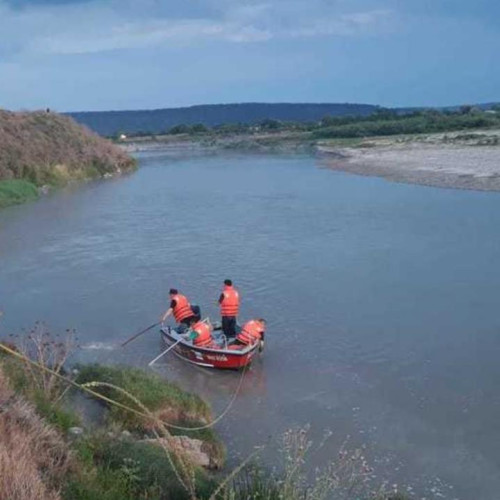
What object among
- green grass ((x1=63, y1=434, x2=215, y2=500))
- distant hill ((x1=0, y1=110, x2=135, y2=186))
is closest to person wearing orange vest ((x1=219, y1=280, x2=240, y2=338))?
green grass ((x1=63, y1=434, x2=215, y2=500))

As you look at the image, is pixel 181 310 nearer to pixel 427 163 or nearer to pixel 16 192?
pixel 16 192

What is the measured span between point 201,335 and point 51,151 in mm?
33504

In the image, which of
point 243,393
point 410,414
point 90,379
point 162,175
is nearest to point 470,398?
point 410,414

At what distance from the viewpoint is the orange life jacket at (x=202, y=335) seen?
43.2ft

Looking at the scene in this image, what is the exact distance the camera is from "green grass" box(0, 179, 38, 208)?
34500 mm

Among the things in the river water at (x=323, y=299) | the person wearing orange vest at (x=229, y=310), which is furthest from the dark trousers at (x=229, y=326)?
the river water at (x=323, y=299)

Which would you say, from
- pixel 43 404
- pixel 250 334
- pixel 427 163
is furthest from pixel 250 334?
pixel 427 163

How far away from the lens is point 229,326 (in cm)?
1364

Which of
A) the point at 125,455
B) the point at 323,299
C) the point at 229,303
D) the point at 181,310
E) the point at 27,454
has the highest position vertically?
the point at 27,454

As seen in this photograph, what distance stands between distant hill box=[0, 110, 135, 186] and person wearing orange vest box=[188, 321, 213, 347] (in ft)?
89.0

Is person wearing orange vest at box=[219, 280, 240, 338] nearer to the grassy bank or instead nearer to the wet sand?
the grassy bank

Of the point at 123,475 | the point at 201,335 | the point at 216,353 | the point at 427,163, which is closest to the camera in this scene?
the point at 123,475

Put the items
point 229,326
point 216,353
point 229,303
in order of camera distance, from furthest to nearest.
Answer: point 229,326 → point 229,303 → point 216,353

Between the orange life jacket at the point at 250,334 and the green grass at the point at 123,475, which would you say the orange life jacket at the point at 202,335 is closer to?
the orange life jacket at the point at 250,334
